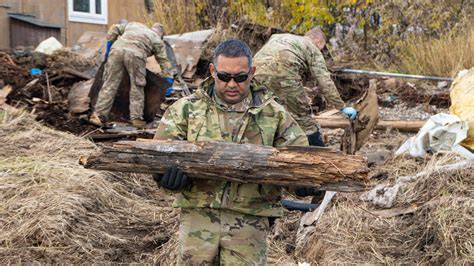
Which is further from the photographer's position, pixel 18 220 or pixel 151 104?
pixel 151 104

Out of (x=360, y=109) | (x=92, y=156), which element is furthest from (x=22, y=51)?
(x=92, y=156)

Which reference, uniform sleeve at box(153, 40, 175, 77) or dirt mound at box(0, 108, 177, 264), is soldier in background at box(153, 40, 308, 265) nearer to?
dirt mound at box(0, 108, 177, 264)

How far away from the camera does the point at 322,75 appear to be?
664 centimetres

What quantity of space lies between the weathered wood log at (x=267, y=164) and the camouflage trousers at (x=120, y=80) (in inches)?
266

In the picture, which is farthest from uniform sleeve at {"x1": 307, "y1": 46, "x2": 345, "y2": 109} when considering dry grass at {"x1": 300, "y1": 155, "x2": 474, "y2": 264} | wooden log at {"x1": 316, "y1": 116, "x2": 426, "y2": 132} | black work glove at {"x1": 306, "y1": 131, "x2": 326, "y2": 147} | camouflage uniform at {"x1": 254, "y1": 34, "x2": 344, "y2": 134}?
wooden log at {"x1": 316, "y1": 116, "x2": 426, "y2": 132}

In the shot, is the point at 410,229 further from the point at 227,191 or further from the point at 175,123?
the point at 175,123

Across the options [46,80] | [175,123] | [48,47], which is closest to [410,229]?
[175,123]

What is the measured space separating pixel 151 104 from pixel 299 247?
5.62m

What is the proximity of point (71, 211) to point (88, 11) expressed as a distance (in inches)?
513

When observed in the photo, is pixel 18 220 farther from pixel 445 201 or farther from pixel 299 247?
pixel 445 201

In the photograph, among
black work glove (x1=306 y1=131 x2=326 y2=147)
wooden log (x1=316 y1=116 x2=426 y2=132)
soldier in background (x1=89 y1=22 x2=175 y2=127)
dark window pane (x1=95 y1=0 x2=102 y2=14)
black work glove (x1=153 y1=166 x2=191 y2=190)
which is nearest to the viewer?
black work glove (x1=153 y1=166 x2=191 y2=190)

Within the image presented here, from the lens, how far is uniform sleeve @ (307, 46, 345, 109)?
6.62 metres

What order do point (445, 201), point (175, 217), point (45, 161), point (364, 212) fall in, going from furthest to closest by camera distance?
point (45, 161) < point (175, 217) < point (364, 212) < point (445, 201)

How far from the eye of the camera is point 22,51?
1320cm
